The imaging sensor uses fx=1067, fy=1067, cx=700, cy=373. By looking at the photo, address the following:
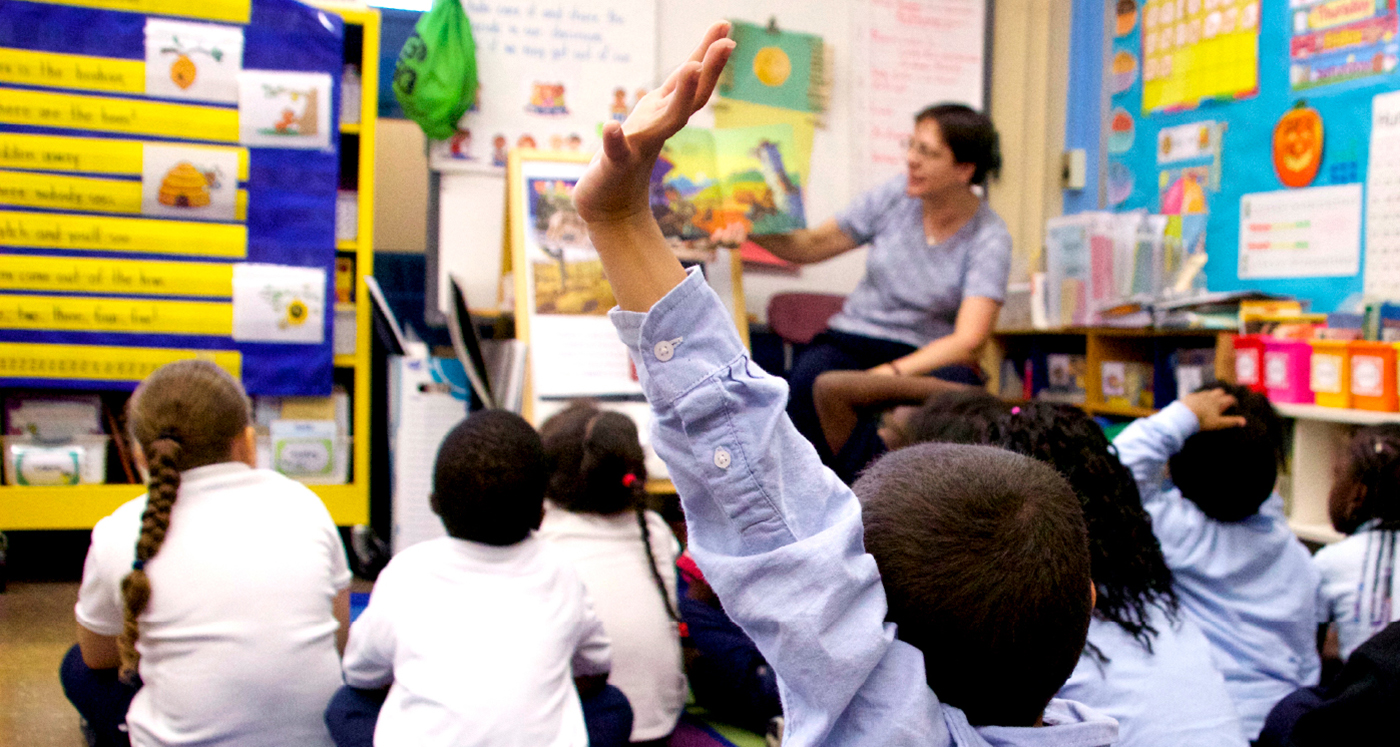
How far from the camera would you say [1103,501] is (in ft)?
4.45

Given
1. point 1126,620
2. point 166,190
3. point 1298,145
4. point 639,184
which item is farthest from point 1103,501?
point 166,190

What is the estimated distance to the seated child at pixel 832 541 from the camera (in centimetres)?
61

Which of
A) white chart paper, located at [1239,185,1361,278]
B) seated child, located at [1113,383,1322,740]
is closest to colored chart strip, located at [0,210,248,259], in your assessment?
seated child, located at [1113,383,1322,740]

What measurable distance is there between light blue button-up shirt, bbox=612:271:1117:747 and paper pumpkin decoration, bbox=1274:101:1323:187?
287 centimetres

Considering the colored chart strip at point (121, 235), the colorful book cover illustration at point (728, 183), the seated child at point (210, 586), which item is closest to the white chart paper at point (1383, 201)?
the colorful book cover illustration at point (728, 183)

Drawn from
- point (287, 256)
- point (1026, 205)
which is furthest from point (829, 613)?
point (1026, 205)

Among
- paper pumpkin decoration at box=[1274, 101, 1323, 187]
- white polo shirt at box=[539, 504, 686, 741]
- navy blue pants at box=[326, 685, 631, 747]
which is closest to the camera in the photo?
navy blue pants at box=[326, 685, 631, 747]

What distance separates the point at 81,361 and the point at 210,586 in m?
1.69

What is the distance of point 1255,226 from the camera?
312cm

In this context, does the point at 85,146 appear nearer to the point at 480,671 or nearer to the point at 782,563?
the point at 480,671

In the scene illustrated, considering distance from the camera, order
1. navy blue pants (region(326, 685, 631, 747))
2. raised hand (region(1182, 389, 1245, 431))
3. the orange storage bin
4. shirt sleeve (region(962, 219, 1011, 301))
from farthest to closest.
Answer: shirt sleeve (region(962, 219, 1011, 301)), the orange storage bin, raised hand (region(1182, 389, 1245, 431)), navy blue pants (region(326, 685, 631, 747))

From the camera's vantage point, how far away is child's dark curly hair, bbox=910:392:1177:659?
130cm

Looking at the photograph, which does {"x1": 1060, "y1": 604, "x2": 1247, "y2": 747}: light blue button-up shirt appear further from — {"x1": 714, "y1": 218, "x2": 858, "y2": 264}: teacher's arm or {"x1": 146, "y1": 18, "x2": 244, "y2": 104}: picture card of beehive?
{"x1": 146, "y1": 18, "x2": 244, "y2": 104}: picture card of beehive

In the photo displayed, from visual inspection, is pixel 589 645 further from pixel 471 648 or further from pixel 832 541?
pixel 832 541
